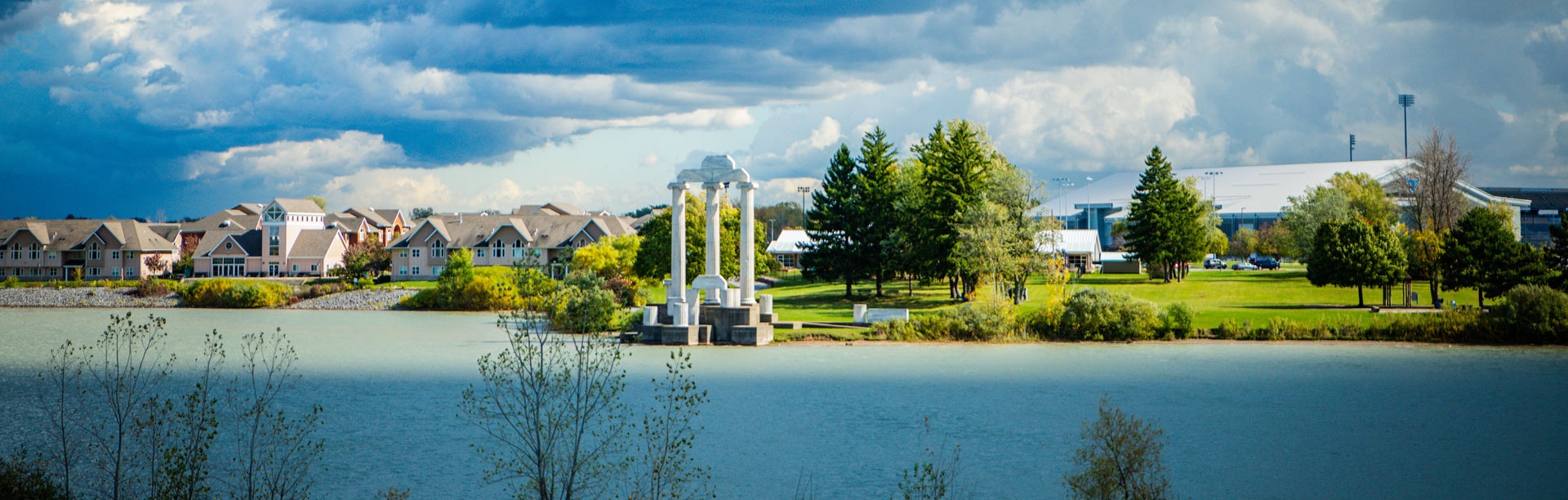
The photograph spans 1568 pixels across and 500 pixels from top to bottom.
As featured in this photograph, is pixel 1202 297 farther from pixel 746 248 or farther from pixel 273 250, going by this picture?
pixel 273 250

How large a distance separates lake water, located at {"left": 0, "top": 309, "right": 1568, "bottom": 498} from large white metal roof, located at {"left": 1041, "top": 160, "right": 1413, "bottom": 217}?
303 feet

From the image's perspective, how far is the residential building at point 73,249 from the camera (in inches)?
3602

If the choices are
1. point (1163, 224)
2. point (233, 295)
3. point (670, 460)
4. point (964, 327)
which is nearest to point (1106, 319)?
point (964, 327)

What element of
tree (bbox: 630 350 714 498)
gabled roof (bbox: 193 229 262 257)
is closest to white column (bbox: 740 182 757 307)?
tree (bbox: 630 350 714 498)

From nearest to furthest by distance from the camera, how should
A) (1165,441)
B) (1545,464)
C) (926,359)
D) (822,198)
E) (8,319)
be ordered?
(1545,464) → (1165,441) → (926,359) → (8,319) → (822,198)

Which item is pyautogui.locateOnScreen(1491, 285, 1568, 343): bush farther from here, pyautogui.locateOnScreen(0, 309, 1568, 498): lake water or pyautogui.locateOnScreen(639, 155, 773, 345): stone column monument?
pyautogui.locateOnScreen(639, 155, 773, 345): stone column monument

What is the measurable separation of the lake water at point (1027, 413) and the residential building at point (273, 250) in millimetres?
57414

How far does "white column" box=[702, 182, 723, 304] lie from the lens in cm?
4191

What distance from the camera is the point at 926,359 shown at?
33.8m

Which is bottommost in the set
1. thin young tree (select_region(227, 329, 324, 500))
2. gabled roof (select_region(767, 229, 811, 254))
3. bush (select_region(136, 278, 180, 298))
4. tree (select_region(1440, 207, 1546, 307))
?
thin young tree (select_region(227, 329, 324, 500))

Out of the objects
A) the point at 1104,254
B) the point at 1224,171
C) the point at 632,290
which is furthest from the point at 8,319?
the point at 1224,171

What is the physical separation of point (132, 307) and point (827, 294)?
40711 mm

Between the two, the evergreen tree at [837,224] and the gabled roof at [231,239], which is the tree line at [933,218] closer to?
the evergreen tree at [837,224]

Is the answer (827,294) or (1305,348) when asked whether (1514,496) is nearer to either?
(1305,348)
